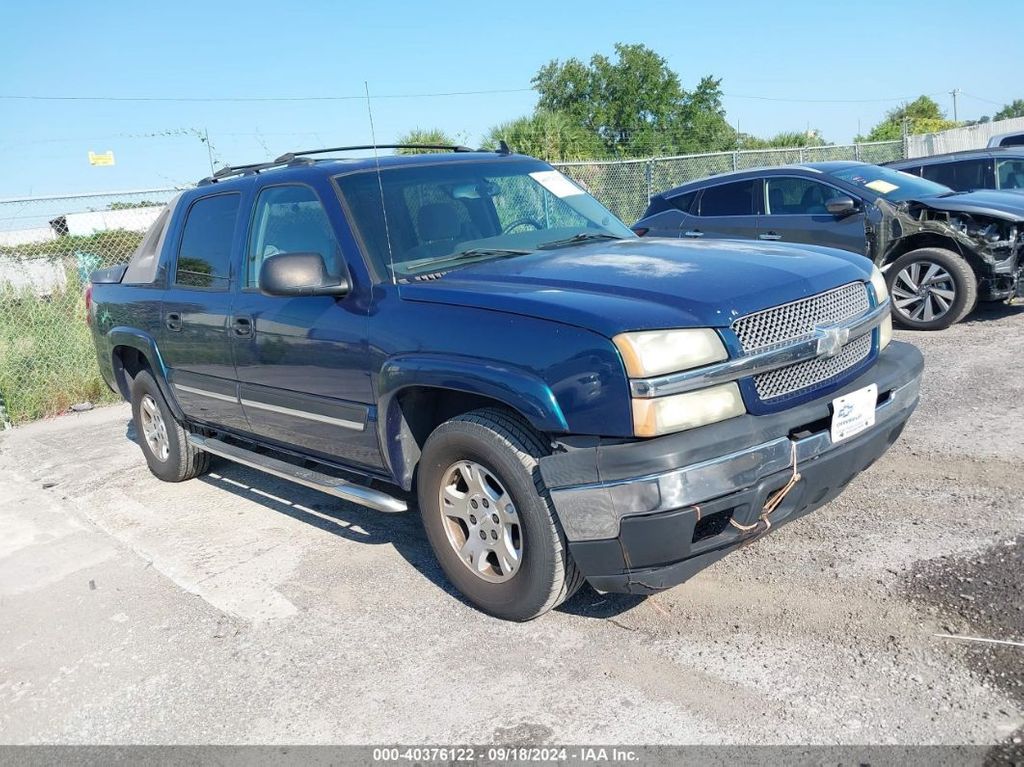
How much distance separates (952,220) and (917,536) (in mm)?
5183

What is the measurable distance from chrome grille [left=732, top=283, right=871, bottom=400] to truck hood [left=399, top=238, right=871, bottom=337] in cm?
4

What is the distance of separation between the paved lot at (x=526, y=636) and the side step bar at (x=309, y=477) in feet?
1.40

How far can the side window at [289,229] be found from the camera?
4.00 metres

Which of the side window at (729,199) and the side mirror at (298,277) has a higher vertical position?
the side window at (729,199)

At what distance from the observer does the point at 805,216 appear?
8773mm

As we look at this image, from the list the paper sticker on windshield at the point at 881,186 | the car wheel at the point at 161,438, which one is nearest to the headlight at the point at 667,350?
the car wheel at the point at 161,438

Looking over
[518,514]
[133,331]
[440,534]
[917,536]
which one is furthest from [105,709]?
[917,536]

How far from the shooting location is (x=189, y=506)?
5.55 m

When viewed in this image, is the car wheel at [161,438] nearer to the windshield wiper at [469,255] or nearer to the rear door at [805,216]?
the windshield wiper at [469,255]

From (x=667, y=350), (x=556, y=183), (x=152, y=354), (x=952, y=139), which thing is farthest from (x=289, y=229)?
(x=952, y=139)

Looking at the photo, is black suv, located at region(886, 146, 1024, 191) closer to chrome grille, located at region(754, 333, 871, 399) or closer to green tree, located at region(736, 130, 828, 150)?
chrome grille, located at region(754, 333, 871, 399)

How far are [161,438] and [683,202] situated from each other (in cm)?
611

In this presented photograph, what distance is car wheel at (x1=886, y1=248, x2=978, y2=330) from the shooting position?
25.8 feet

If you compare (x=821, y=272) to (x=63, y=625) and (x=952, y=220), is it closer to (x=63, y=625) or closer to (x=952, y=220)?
(x=63, y=625)
